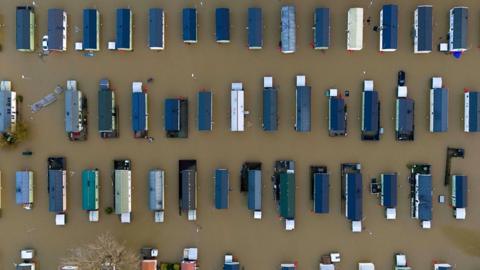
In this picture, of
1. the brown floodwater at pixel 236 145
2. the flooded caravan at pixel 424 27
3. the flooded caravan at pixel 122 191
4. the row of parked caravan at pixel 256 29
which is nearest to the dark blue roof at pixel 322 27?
the row of parked caravan at pixel 256 29

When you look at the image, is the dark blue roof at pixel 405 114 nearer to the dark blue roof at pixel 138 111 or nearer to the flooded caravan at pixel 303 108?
the flooded caravan at pixel 303 108

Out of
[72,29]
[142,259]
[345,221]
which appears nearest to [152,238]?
[142,259]

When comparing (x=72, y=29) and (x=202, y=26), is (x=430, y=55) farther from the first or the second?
(x=72, y=29)

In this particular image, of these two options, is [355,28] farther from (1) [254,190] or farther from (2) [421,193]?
(1) [254,190]

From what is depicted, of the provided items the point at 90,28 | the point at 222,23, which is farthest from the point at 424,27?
the point at 90,28

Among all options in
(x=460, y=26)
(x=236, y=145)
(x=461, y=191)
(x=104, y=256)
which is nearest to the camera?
(x=104, y=256)
